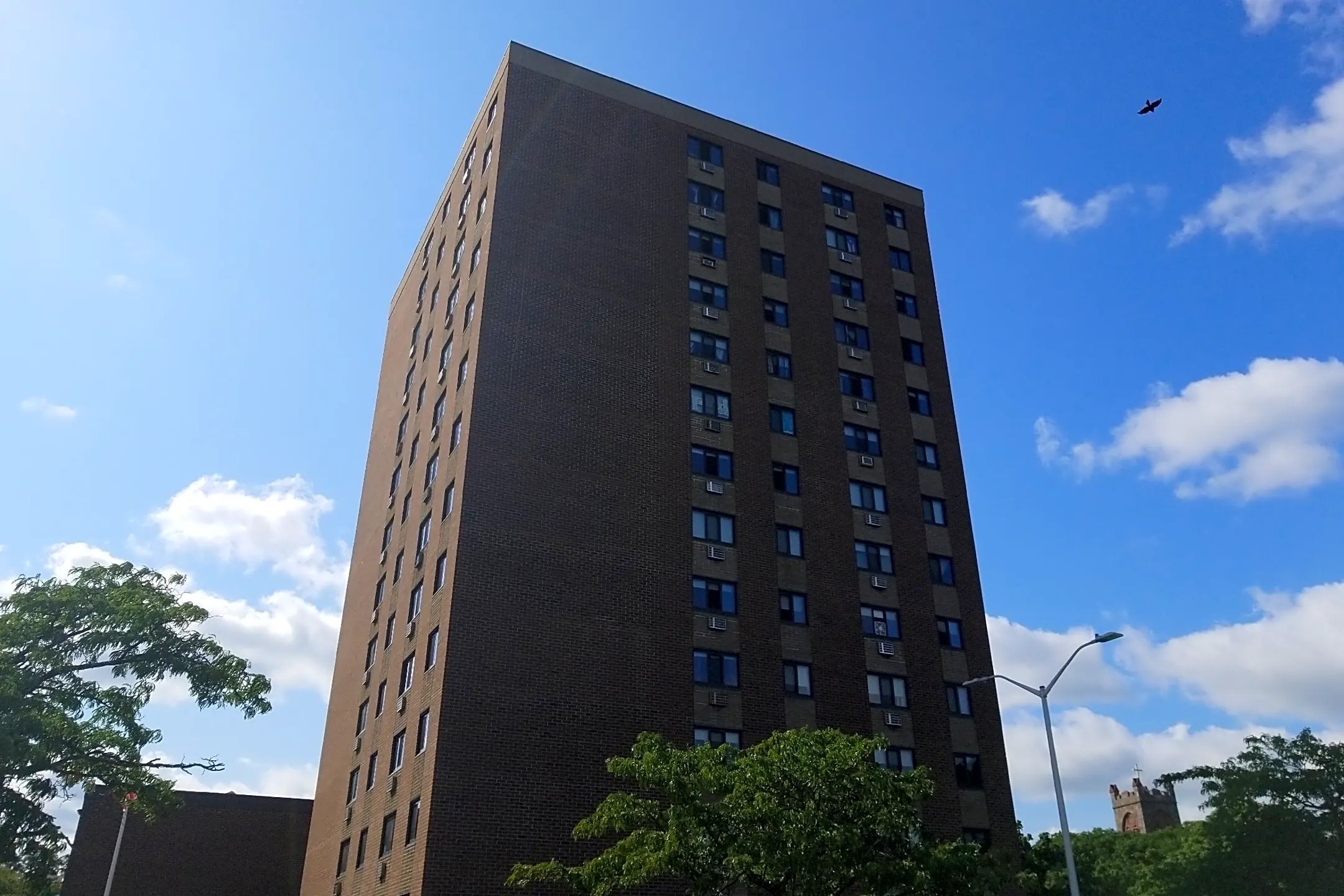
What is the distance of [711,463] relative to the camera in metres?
38.8

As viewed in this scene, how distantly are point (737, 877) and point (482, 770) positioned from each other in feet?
32.7

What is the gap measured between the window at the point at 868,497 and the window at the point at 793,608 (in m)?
5.10

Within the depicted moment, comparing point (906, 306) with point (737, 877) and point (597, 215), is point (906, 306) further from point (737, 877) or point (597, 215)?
point (737, 877)

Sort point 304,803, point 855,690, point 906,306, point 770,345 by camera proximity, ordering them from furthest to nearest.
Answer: point 304,803 → point 906,306 → point 770,345 → point 855,690

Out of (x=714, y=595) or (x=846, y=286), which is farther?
(x=846, y=286)

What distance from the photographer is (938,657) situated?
39.6m

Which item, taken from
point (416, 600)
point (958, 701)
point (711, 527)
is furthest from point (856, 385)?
point (416, 600)

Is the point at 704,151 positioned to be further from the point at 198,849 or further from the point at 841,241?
the point at 198,849

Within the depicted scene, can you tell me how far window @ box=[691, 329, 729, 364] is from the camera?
4103 cm

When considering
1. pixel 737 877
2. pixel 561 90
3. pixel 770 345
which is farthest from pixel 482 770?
pixel 561 90

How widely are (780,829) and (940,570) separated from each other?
70.1ft

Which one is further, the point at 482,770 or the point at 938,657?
Result: the point at 938,657

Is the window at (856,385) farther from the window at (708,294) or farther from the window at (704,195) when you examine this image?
the window at (704,195)

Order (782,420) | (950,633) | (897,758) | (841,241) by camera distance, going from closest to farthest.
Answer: (897,758) < (950,633) < (782,420) < (841,241)
